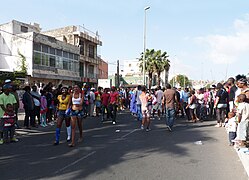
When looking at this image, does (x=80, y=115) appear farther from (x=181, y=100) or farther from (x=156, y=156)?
(x=181, y=100)

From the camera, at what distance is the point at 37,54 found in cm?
2778

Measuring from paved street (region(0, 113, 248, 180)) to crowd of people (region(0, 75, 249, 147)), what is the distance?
621mm

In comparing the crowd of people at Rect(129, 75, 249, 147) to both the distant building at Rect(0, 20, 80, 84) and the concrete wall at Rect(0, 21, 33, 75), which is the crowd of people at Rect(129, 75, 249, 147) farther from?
the concrete wall at Rect(0, 21, 33, 75)

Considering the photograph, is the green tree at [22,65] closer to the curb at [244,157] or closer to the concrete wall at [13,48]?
the concrete wall at [13,48]

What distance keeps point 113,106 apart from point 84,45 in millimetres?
26910

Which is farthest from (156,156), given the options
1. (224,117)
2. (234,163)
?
(224,117)

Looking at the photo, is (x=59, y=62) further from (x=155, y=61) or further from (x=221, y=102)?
(x=221, y=102)

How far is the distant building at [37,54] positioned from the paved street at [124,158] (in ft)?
66.2

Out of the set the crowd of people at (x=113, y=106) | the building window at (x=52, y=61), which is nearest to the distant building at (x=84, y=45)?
the building window at (x=52, y=61)

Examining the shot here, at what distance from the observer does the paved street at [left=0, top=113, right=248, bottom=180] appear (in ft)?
16.1

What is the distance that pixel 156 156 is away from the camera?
6.23 m

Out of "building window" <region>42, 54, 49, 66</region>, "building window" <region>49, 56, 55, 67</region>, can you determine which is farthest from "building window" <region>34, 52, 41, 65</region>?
"building window" <region>49, 56, 55, 67</region>

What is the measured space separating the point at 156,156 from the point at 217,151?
1.79 metres

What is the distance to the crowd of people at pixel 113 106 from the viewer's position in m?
7.39
